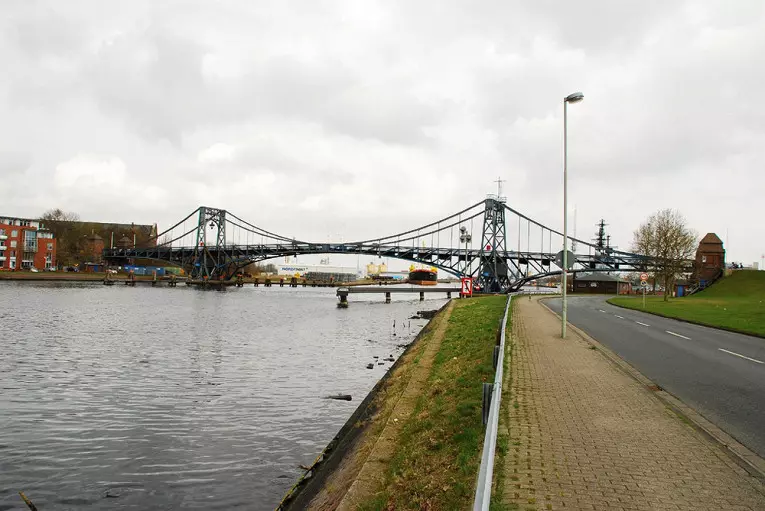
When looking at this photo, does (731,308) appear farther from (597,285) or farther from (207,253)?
(207,253)

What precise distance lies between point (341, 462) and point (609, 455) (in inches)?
188

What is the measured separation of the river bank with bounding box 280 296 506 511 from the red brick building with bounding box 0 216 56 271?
126 metres

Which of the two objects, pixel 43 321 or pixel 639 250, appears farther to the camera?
pixel 639 250

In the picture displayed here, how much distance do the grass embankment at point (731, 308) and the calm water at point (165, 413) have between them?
15.9 meters

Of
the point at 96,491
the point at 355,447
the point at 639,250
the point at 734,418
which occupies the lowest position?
the point at 96,491

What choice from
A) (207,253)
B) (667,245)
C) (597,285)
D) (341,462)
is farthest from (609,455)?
(207,253)

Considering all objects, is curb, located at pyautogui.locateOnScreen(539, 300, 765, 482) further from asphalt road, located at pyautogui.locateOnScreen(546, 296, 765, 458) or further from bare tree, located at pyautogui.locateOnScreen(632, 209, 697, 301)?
bare tree, located at pyautogui.locateOnScreen(632, 209, 697, 301)

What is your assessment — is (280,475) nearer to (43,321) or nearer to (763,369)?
(763,369)

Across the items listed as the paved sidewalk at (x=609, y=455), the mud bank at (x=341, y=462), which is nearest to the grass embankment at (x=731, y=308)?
the paved sidewalk at (x=609, y=455)

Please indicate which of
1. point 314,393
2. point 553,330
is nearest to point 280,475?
point 314,393

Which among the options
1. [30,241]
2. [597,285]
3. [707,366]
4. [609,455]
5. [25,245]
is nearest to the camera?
[609,455]

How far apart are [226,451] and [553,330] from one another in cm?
1451

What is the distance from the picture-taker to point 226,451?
11516 mm

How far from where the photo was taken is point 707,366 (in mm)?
13469
